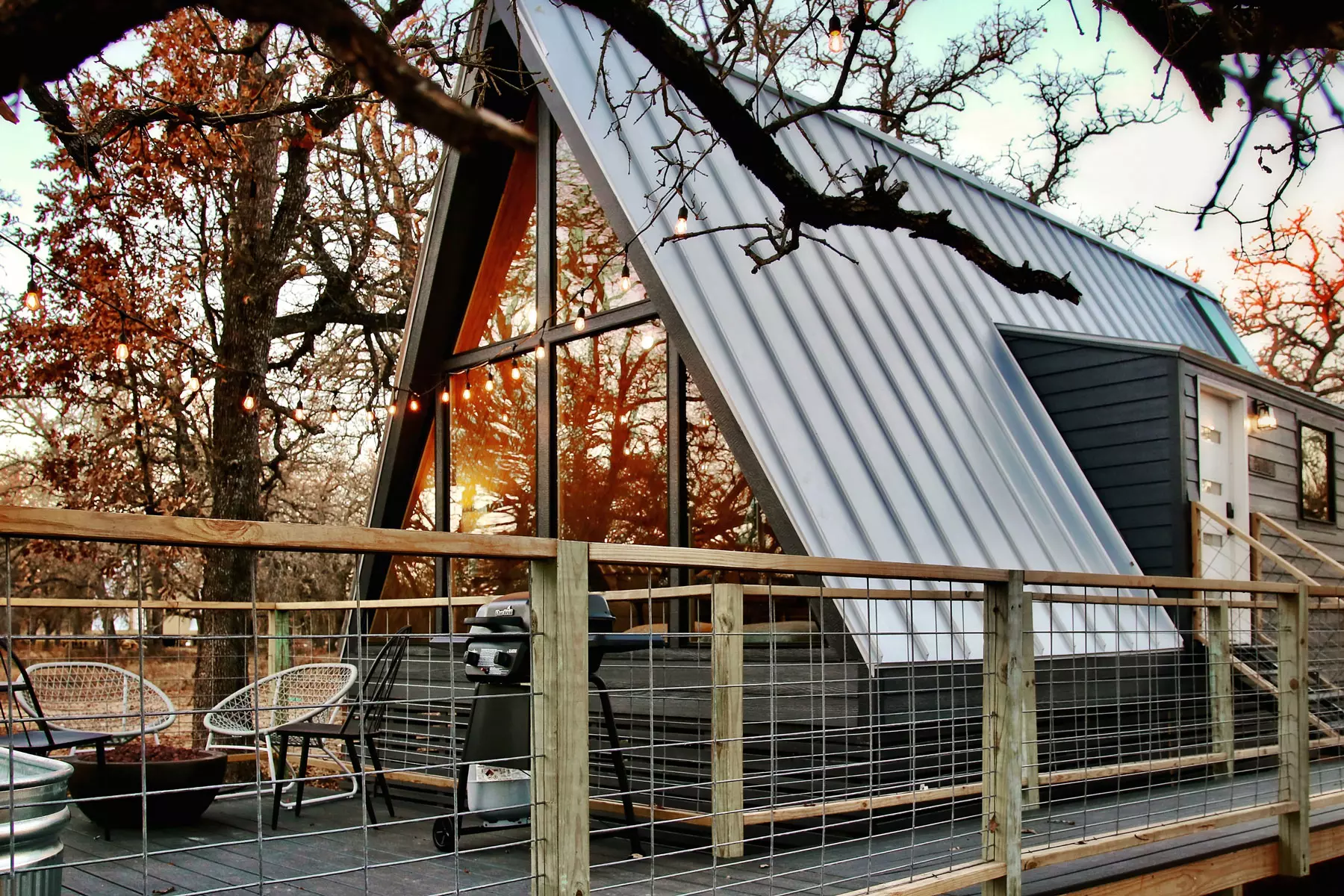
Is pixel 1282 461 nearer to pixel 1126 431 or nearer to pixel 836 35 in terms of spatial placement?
pixel 1126 431

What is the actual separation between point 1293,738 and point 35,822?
5334 millimetres

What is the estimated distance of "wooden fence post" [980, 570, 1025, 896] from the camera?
384 centimetres

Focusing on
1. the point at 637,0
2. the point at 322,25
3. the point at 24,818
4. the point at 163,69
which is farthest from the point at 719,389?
the point at 163,69

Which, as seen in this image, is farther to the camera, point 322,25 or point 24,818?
point 24,818

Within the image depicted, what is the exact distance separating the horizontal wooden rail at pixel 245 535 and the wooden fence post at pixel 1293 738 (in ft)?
14.4

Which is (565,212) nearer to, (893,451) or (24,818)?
(893,451)

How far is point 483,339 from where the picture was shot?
8531 mm

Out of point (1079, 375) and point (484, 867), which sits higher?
point (1079, 375)

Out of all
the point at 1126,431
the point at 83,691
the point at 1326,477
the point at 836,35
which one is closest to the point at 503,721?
the point at 83,691

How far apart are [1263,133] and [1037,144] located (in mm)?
13443

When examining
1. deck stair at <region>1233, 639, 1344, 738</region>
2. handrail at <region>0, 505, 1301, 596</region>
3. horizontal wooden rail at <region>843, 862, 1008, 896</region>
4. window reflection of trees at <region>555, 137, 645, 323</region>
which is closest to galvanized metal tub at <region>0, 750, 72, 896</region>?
handrail at <region>0, 505, 1301, 596</region>

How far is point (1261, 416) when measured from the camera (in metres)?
9.32

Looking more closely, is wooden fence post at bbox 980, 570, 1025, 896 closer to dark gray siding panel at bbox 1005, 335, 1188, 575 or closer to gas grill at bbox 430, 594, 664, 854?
gas grill at bbox 430, 594, 664, 854

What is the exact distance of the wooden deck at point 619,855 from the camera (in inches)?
158
